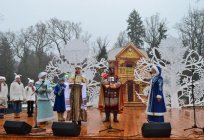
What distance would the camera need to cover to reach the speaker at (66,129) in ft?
21.8

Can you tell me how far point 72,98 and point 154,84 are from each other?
204cm

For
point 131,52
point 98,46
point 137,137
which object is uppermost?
point 98,46

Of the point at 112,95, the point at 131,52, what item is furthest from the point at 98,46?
the point at 112,95

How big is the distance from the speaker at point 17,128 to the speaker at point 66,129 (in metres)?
0.59

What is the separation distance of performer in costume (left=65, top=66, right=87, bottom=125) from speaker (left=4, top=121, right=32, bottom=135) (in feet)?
5.37

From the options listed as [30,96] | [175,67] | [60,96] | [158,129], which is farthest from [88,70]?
[158,129]

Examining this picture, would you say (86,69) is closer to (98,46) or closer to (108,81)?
(108,81)

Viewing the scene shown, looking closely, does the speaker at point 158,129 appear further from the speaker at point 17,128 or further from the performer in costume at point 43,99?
the performer in costume at point 43,99

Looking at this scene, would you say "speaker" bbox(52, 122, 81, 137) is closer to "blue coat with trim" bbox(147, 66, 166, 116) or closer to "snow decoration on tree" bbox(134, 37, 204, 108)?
"blue coat with trim" bbox(147, 66, 166, 116)

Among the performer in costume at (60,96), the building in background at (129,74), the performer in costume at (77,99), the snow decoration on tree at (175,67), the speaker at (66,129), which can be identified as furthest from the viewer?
the building in background at (129,74)

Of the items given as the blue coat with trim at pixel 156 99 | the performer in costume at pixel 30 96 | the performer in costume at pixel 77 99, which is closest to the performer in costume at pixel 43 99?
the performer in costume at pixel 77 99

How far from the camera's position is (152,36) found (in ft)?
131

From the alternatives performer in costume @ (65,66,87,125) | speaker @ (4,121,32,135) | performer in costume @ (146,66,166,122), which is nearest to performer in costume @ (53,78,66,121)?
performer in costume @ (65,66,87,125)

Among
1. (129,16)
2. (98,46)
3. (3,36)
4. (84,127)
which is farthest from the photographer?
(129,16)
